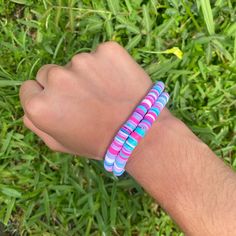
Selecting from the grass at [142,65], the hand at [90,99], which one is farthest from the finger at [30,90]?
the grass at [142,65]

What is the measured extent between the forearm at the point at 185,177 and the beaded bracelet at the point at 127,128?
105mm

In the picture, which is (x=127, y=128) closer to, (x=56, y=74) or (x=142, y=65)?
(x=56, y=74)

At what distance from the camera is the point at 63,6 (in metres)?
2.17

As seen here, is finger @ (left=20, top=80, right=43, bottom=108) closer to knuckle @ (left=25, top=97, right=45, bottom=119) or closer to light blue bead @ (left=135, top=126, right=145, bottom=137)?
knuckle @ (left=25, top=97, right=45, bottom=119)

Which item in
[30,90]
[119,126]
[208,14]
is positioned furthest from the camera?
[208,14]

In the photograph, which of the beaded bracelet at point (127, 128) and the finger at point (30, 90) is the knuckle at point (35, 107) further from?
the beaded bracelet at point (127, 128)

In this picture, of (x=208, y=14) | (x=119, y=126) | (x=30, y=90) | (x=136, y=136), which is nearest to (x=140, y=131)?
(x=136, y=136)

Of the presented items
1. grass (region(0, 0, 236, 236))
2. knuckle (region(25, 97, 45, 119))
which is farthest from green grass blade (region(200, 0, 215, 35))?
knuckle (region(25, 97, 45, 119))

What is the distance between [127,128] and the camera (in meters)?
1.58

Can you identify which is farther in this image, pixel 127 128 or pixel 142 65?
pixel 142 65

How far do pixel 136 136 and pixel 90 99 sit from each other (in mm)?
229

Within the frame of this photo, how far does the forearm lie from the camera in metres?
1.57

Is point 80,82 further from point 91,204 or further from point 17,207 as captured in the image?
point 17,207

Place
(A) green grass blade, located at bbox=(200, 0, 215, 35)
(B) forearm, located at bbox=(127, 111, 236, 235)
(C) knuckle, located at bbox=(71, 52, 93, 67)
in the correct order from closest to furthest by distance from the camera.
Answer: (B) forearm, located at bbox=(127, 111, 236, 235) < (C) knuckle, located at bbox=(71, 52, 93, 67) < (A) green grass blade, located at bbox=(200, 0, 215, 35)
